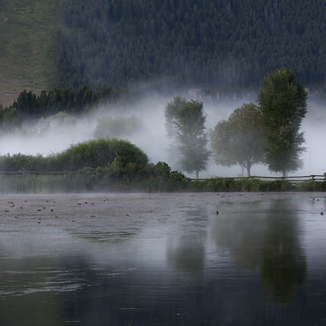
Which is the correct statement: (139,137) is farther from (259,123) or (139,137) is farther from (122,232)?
(122,232)

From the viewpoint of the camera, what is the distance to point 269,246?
14898 mm

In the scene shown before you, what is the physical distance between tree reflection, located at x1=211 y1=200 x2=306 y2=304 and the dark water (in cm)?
3

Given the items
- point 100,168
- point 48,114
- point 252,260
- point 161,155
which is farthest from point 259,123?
point 48,114

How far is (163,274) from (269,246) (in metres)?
4.84

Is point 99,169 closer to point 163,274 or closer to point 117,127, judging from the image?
point 163,274

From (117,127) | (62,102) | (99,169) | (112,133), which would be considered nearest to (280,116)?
(99,169)

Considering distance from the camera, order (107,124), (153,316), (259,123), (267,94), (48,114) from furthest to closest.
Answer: (48,114), (107,124), (259,123), (267,94), (153,316)

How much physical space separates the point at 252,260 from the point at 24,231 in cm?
900

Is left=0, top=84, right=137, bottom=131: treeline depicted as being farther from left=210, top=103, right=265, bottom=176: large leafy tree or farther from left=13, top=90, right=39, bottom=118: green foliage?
left=210, top=103, right=265, bottom=176: large leafy tree

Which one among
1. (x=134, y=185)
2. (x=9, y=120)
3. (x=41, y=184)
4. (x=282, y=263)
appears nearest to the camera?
(x=282, y=263)

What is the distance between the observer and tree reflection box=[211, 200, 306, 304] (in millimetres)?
10188

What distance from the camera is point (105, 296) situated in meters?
9.09

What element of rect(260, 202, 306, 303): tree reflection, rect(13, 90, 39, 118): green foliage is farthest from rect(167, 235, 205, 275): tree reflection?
rect(13, 90, 39, 118): green foliage

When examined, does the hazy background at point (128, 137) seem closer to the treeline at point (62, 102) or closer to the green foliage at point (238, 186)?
the treeline at point (62, 102)
